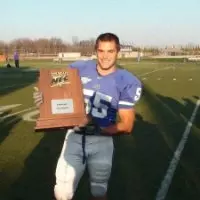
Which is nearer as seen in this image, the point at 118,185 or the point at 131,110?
the point at 131,110

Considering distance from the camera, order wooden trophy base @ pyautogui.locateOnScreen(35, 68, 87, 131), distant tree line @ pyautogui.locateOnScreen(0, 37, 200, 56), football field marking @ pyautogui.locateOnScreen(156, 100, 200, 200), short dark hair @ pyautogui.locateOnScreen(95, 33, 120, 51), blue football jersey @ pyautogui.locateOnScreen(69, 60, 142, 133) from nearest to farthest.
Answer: wooden trophy base @ pyautogui.locateOnScreen(35, 68, 87, 131) < short dark hair @ pyautogui.locateOnScreen(95, 33, 120, 51) < blue football jersey @ pyautogui.locateOnScreen(69, 60, 142, 133) < football field marking @ pyautogui.locateOnScreen(156, 100, 200, 200) < distant tree line @ pyautogui.locateOnScreen(0, 37, 200, 56)

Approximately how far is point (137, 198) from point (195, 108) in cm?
974

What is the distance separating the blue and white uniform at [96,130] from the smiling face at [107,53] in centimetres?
13

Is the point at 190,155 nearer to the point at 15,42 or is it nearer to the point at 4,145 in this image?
the point at 4,145

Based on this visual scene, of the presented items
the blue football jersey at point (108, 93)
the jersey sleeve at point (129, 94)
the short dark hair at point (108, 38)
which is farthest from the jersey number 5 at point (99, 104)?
the short dark hair at point (108, 38)

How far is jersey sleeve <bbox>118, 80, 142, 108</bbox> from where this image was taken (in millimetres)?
4301

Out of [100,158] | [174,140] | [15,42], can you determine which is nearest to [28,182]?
[100,158]

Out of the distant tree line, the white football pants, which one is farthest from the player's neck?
the distant tree line

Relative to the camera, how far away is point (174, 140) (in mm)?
9711

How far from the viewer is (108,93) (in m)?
4.31

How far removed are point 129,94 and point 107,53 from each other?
1.43 feet

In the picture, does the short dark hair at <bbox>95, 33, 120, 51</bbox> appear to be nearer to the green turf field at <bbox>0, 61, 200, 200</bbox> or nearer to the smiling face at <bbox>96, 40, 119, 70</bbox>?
the smiling face at <bbox>96, 40, 119, 70</bbox>

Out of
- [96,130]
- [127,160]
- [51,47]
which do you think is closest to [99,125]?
[96,130]

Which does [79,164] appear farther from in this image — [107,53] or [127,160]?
[127,160]
